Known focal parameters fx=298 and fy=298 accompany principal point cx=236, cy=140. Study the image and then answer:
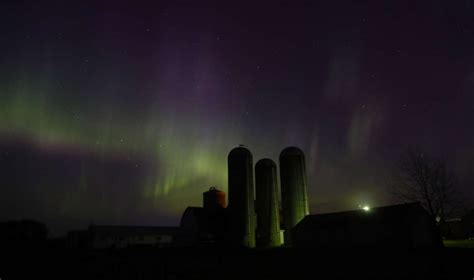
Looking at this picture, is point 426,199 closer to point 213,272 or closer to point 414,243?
point 414,243

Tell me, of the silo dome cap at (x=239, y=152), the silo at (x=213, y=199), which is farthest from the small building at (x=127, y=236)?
the silo dome cap at (x=239, y=152)

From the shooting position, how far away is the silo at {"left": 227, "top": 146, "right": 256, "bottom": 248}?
153 ft

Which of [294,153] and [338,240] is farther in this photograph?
[294,153]

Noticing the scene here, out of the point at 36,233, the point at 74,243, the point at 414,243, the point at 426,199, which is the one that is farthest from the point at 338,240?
the point at 36,233

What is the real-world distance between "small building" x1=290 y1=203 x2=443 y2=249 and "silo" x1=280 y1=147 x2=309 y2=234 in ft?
11.4

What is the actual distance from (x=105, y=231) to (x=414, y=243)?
5306 cm

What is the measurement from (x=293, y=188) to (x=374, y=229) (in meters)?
14.9

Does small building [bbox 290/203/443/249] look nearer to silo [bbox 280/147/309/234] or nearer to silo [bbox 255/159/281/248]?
silo [bbox 280/147/309/234]

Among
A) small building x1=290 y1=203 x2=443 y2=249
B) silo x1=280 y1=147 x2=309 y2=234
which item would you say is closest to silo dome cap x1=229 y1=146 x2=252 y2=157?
silo x1=280 y1=147 x2=309 y2=234

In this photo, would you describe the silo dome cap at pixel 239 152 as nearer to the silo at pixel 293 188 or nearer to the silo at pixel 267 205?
the silo at pixel 267 205

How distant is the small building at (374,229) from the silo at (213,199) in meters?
22.7

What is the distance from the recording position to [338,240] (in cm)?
3938

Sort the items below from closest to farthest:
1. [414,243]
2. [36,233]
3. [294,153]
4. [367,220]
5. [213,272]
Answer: [213,272] → [414,243] → [367,220] → [294,153] → [36,233]

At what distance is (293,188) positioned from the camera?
48938 mm
